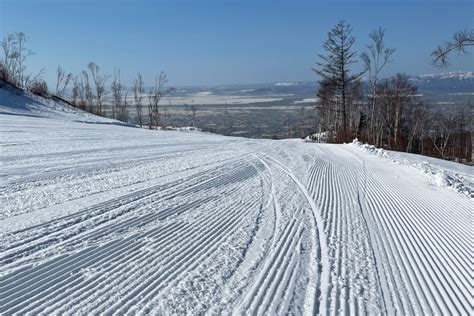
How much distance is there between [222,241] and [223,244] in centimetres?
10

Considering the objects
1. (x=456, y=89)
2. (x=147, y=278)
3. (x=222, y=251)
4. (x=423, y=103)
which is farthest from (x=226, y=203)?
(x=456, y=89)

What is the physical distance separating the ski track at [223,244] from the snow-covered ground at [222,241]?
0.06 ft

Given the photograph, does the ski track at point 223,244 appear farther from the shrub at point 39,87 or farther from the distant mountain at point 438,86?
the distant mountain at point 438,86

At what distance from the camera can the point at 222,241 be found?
17.2 ft

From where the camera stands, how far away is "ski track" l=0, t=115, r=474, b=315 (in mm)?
3801

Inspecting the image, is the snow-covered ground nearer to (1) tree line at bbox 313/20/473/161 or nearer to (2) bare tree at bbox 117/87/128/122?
(1) tree line at bbox 313/20/473/161

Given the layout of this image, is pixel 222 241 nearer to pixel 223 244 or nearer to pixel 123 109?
pixel 223 244

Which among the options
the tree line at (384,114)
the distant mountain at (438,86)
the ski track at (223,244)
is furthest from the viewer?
the distant mountain at (438,86)

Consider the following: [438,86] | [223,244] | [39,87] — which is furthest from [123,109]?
[223,244]

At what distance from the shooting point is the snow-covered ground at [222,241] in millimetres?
3820

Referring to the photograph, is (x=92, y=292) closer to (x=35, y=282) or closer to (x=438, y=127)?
(x=35, y=282)

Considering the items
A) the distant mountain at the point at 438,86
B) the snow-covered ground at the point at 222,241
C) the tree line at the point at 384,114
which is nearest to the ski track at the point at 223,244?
the snow-covered ground at the point at 222,241

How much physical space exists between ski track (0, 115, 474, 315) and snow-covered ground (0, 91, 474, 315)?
2 cm

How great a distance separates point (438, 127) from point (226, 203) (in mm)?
50884
